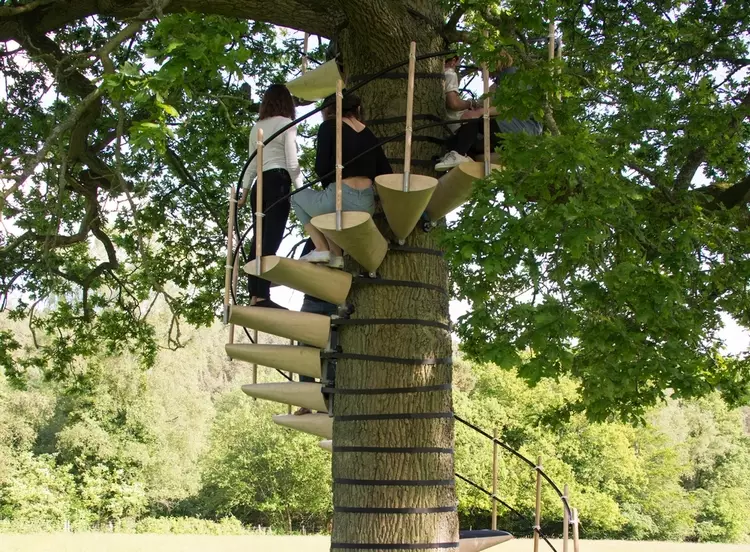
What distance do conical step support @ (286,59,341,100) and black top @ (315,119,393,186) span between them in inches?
39.1

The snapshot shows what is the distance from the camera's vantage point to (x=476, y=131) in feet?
16.5

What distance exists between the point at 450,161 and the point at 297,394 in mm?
1745

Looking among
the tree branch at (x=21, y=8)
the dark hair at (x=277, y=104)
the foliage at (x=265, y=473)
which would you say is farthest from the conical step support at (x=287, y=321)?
the foliage at (x=265, y=473)

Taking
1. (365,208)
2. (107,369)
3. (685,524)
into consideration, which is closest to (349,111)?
(365,208)

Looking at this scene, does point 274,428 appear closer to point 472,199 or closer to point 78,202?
point 78,202

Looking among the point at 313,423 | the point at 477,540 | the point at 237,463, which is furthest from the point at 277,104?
the point at 237,463

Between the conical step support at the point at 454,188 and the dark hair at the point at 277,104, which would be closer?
the conical step support at the point at 454,188

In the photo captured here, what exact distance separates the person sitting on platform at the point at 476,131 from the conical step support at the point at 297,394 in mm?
1530

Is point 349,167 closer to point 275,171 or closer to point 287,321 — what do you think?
point 275,171

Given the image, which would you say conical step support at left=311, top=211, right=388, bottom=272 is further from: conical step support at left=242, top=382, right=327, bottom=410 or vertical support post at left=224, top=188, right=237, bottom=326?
conical step support at left=242, top=382, right=327, bottom=410

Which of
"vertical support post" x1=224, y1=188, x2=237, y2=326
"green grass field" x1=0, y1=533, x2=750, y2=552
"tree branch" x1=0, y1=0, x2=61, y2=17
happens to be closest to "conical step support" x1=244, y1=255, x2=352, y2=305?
"vertical support post" x1=224, y1=188, x2=237, y2=326

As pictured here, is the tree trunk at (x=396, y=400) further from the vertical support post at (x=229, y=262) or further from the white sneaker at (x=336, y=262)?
the vertical support post at (x=229, y=262)

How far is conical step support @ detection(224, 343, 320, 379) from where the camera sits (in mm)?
5203

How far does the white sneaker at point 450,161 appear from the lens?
16.0 ft
